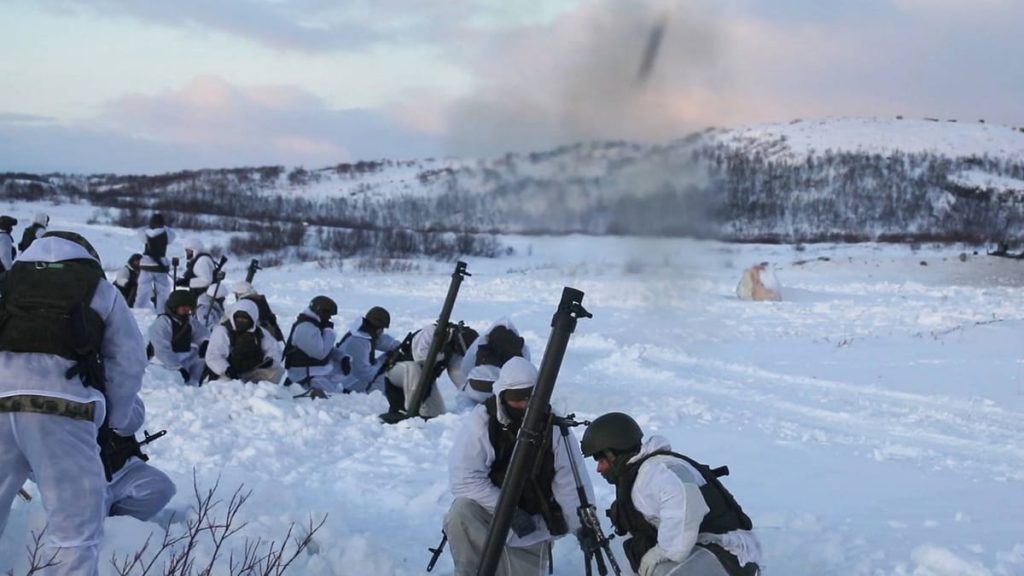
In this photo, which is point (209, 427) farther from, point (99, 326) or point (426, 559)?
point (99, 326)

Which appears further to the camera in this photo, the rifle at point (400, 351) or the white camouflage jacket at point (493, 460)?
the rifle at point (400, 351)

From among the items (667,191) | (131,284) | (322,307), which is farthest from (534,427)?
(131,284)

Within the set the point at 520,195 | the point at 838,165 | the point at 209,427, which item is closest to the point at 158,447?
the point at 209,427

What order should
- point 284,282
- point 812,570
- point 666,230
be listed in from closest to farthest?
point 812,570 → point 666,230 → point 284,282

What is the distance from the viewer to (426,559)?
20.4 feet

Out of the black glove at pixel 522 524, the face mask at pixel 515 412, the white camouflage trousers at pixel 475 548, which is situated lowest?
the white camouflage trousers at pixel 475 548

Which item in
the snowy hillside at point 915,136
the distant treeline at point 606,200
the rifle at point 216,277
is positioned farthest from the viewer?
the snowy hillside at point 915,136

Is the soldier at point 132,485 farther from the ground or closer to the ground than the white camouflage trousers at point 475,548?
farther from the ground

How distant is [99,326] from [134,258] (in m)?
15.5

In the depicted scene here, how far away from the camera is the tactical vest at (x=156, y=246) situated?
56.3ft

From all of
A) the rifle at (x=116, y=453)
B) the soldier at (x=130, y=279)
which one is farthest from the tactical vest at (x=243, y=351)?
the soldier at (x=130, y=279)

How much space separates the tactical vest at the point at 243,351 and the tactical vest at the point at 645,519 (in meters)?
7.35

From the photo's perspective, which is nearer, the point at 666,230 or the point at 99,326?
the point at 99,326

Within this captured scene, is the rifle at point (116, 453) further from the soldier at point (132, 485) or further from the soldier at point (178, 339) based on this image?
the soldier at point (178, 339)
